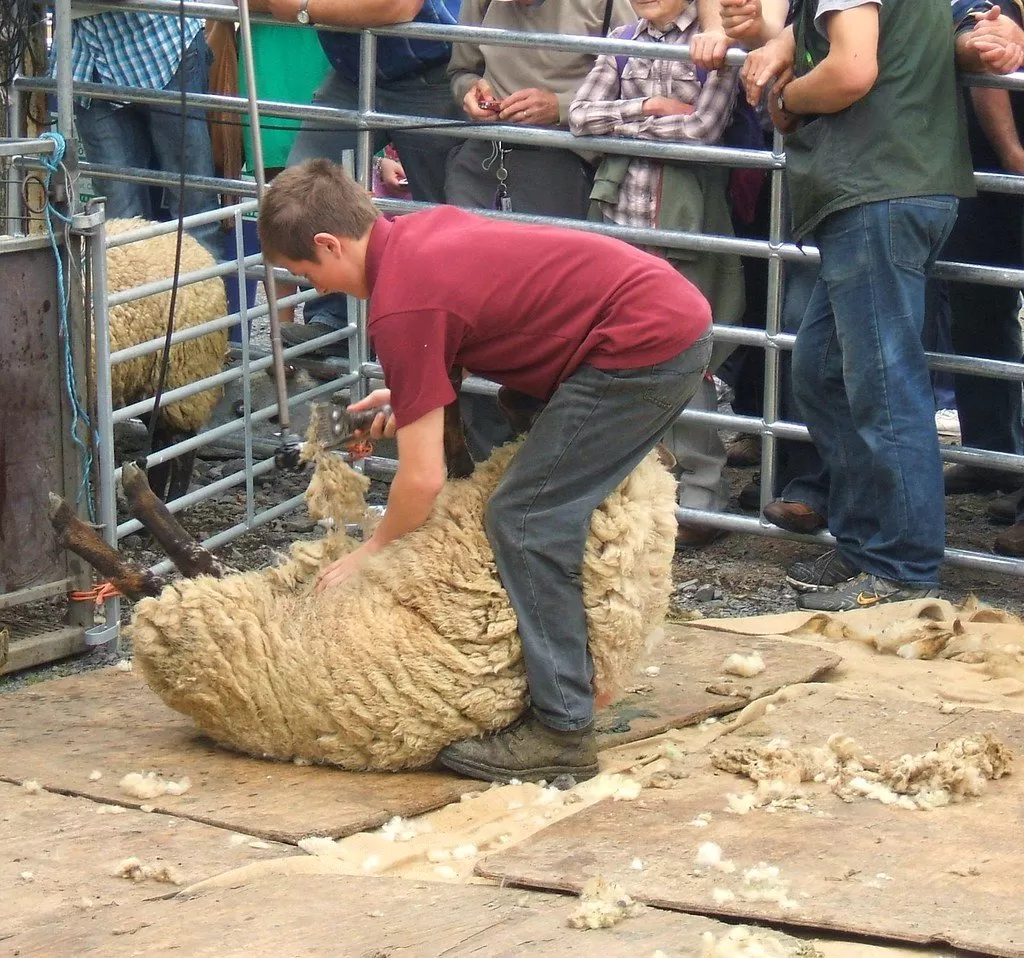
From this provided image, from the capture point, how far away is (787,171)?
Result: 5105 millimetres

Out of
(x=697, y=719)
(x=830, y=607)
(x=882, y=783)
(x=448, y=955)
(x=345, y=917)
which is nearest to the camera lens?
(x=448, y=955)

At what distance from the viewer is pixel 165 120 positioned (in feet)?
22.6

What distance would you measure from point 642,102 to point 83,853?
3.43 meters

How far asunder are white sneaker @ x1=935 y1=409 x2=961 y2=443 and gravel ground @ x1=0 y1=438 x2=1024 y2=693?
609mm

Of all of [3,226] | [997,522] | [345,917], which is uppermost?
[3,226]

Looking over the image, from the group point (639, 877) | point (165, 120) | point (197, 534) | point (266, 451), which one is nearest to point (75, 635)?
point (197, 534)

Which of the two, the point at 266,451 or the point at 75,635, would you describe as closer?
the point at 75,635

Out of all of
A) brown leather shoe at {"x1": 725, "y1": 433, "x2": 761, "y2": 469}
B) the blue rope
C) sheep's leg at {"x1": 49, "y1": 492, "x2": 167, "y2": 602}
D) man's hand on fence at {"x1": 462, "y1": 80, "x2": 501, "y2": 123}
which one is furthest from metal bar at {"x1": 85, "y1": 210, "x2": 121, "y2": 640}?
brown leather shoe at {"x1": 725, "y1": 433, "x2": 761, "y2": 469}

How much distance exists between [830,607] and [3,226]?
10.4 feet

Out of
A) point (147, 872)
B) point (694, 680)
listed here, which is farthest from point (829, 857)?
point (147, 872)

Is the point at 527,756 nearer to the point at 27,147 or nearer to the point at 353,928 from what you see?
the point at 353,928

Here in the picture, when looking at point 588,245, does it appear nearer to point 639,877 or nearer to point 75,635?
point 639,877

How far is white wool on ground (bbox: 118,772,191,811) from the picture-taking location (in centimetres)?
368

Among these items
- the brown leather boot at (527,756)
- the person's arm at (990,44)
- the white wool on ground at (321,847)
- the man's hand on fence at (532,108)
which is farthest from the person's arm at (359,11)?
the white wool on ground at (321,847)
